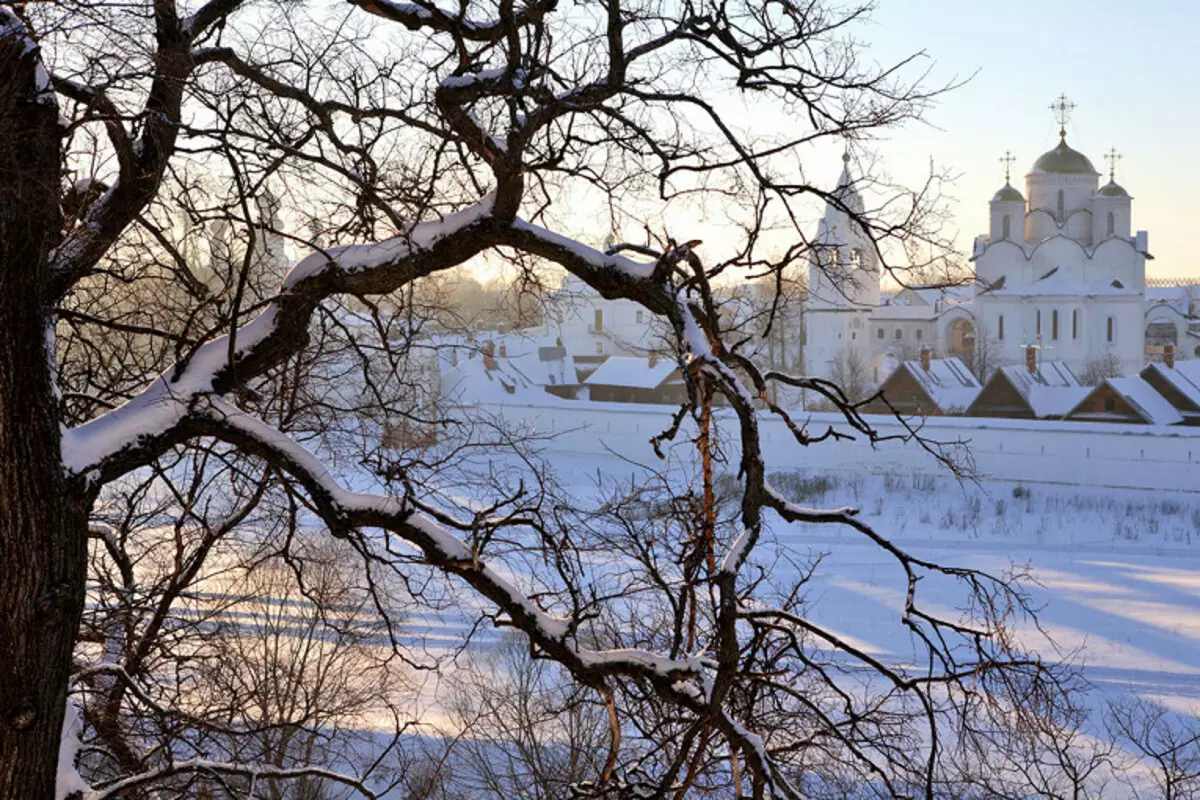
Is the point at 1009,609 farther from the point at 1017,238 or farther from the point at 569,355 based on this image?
the point at 1017,238

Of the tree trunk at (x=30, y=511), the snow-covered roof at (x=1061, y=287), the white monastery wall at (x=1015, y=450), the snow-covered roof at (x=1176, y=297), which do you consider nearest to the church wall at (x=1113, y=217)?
the snow-covered roof at (x=1061, y=287)

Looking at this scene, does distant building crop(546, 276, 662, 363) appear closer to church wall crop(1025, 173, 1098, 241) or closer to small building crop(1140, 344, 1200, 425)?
church wall crop(1025, 173, 1098, 241)

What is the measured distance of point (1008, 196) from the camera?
4759 centimetres

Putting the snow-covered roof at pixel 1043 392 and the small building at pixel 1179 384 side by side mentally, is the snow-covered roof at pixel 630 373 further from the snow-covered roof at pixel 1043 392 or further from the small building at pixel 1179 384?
the small building at pixel 1179 384

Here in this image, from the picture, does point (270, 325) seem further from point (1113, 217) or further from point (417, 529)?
point (1113, 217)

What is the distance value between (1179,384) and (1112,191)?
17899 millimetres

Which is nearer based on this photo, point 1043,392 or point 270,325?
point 270,325

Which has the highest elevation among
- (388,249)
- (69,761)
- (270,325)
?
(388,249)

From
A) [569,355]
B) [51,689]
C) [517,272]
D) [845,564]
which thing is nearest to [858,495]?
[845,564]

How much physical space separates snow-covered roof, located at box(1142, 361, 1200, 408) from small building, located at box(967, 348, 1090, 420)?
1.84 metres

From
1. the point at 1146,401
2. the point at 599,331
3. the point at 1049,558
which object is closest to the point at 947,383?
the point at 1146,401

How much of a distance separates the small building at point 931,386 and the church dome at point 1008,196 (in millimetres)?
13802

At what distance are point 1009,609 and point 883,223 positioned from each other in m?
1.37

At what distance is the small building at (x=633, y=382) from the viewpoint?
1449 inches
